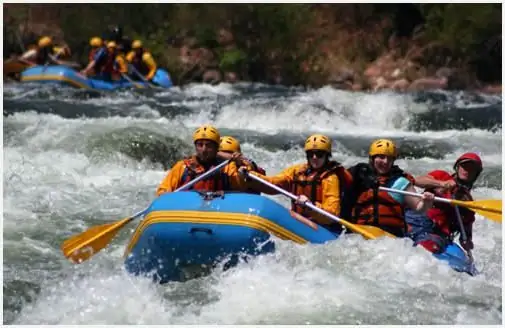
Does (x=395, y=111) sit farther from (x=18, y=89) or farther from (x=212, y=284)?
(x=212, y=284)

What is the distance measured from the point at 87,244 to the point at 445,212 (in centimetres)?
236

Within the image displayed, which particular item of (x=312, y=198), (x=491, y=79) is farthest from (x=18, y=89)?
(x=312, y=198)

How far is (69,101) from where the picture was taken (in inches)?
530

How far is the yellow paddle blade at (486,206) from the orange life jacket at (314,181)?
2.29 ft

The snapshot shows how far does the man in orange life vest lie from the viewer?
18.2 feet

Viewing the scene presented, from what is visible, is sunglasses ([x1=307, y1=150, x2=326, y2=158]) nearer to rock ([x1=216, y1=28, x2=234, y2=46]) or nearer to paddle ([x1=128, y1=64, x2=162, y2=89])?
paddle ([x1=128, y1=64, x2=162, y2=89])

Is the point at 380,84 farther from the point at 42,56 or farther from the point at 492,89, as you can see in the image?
the point at 42,56

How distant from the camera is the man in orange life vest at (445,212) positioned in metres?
5.55

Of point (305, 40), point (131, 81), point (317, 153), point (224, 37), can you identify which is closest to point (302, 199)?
point (317, 153)

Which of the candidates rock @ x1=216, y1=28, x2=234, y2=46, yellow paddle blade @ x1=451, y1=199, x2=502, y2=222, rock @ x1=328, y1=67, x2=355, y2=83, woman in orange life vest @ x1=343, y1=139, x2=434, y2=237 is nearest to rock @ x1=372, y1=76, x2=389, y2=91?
rock @ x1=328, y1=67, x2=355, y2=83

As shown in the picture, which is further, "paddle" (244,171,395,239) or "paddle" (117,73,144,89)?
"paddle" (117,73,144,89)

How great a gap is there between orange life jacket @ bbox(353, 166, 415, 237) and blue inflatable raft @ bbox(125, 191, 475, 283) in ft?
1.48

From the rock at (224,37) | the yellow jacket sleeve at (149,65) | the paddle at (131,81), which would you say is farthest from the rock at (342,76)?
the paddle at (131,81)

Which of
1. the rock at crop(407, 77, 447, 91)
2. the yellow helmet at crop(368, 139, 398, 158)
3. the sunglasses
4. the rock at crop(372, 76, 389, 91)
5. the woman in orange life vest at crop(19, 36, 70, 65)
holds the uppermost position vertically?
the yellow helmet at crop(368, 139, 398, 158)
